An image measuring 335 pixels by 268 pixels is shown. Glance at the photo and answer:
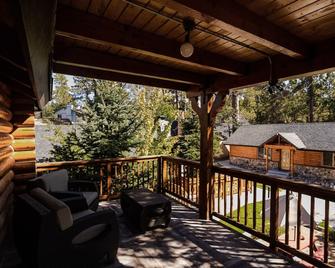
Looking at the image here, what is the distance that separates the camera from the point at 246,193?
356 cm

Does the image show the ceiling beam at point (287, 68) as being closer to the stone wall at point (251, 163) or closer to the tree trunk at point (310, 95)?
the stone wall at point (251, 163)

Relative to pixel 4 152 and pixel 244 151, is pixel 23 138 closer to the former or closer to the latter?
pixel 4 152

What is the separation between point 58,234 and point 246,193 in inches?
104

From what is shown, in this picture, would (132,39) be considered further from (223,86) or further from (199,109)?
(199,109)

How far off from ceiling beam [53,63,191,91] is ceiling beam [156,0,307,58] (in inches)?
88.3

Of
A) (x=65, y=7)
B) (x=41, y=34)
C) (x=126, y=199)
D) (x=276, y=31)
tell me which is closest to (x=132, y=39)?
(x=65, y=7)

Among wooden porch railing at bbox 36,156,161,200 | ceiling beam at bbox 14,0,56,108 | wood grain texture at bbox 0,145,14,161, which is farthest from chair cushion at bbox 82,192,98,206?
ceiling beam at bbox 14,0,56,108

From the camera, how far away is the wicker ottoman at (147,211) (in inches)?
136

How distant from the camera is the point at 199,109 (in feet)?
13.7

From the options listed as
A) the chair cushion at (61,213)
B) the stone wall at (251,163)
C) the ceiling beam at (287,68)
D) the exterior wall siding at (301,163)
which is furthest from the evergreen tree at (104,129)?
the stone wall at (251,163)

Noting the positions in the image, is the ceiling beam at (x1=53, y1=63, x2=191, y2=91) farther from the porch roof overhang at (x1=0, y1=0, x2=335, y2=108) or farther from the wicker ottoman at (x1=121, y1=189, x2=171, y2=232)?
the wicker ottoman at (x1=121, y1=189, x2=171, y2=232)

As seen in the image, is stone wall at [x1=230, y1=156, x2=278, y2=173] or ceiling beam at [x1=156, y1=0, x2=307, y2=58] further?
stone wall at [x1=230, y1=156, x2=278, y2=173]

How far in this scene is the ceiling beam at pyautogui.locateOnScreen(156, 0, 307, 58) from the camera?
1.54 meters

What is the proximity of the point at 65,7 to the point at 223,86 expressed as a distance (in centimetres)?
251
